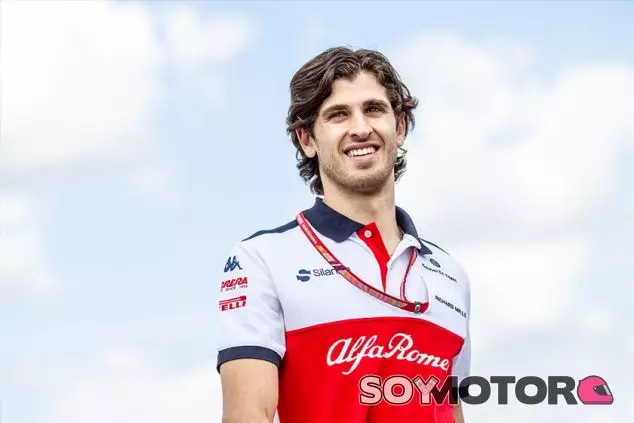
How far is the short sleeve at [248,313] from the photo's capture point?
520 centimetres

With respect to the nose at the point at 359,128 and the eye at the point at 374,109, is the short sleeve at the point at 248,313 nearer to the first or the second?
the nose at the point at 359,128

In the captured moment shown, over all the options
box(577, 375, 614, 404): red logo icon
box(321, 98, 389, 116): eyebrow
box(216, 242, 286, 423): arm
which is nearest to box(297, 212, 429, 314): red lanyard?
box(216, 242, 286, 423): arm

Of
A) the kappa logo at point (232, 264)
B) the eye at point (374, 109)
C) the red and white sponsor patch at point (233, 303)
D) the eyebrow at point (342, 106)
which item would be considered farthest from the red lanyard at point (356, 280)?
the eye at point (374, 109)

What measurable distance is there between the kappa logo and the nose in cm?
104

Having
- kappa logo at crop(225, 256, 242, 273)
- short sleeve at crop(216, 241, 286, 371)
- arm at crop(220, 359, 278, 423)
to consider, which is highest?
kappa logo at crop(225, 256, 242, 273)

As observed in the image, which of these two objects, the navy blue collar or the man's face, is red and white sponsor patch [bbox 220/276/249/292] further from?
the man's face

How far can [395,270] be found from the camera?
19.2 feet

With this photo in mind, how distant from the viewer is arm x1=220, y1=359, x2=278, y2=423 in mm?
4984

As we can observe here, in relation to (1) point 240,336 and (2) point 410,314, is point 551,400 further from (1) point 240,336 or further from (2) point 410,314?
(1) point 240,336

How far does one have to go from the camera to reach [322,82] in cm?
588

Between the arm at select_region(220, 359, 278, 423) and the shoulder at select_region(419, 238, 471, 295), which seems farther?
the shoulder at select_region(419, 238, 471, 295)

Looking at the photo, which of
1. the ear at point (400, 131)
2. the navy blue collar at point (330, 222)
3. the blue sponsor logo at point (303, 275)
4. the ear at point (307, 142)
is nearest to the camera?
the blue sponsor logo at point (303, 275)

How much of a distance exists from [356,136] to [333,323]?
45.5 inches

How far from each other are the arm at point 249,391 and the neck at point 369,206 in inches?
46.2
